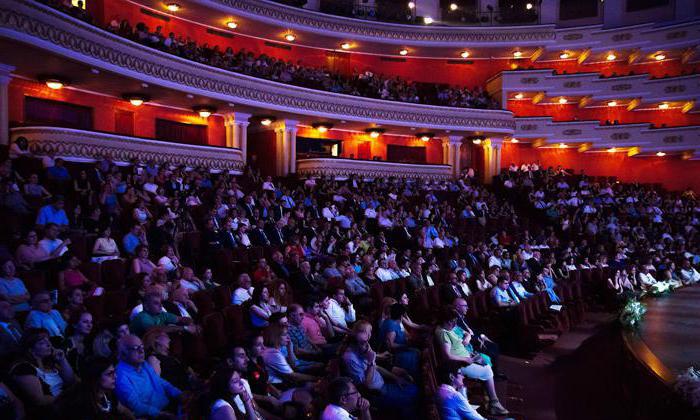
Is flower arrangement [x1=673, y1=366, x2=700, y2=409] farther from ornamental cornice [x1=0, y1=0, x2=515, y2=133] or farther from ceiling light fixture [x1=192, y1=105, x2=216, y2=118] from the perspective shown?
ceiling light fixture [x1=192, y1=105, x2=216, y2=118]

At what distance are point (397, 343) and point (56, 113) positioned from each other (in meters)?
11.3

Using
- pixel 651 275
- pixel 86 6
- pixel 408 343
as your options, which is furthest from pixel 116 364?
pixel 86 6

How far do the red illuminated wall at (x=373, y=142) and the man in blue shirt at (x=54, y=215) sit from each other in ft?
41.6

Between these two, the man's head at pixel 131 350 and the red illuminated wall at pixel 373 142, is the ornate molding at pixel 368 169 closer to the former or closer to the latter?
the red illuminated wall at pixel 373 142

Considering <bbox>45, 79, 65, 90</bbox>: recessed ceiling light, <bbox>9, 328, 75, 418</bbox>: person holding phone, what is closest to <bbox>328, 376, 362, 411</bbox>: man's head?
<bbox>9, 328, 75, 418</bbox>: person holding phone

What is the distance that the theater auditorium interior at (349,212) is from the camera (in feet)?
13.7

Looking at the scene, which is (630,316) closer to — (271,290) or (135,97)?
(271,290)

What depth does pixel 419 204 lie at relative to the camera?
15031 mm

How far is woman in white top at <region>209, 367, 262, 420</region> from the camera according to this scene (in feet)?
10.1

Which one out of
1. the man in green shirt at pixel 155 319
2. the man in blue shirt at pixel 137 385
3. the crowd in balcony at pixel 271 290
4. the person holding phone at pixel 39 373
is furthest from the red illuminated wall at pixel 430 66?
the man in blue shirt at pixel 137 385

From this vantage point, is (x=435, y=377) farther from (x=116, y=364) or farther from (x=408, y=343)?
(x=116, y=364)

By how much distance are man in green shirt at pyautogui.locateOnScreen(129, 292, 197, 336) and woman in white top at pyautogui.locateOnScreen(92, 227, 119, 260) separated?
220 centimetres

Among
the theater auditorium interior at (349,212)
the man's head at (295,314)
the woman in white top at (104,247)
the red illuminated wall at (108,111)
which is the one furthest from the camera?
the red illuminated wall at (108,111)

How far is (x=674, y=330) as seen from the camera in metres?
6.91
